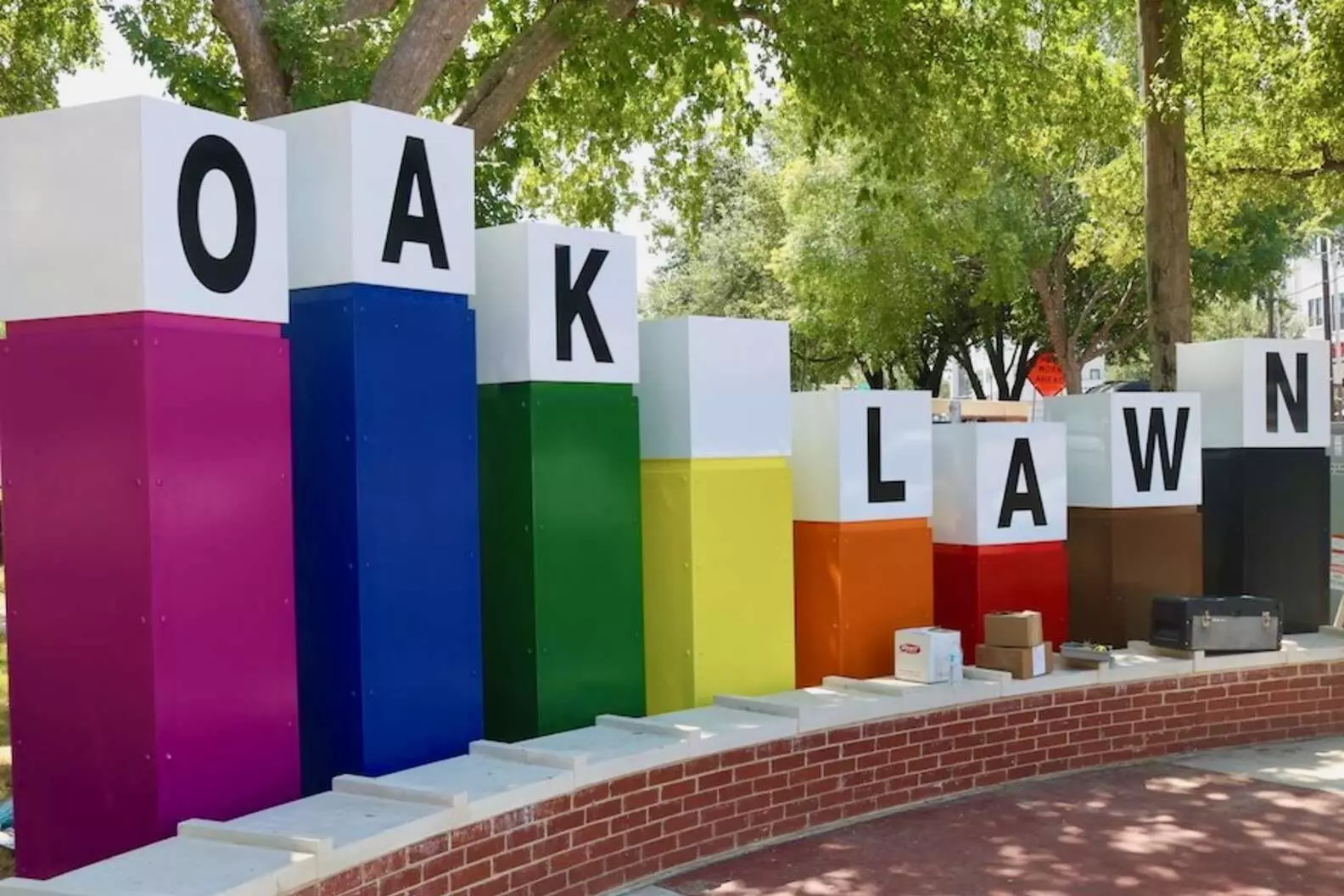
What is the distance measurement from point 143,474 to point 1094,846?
4.44 m

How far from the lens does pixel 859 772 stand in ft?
23.1

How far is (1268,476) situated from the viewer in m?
9.49

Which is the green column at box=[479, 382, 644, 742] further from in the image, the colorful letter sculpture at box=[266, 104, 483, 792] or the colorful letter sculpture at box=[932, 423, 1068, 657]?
the colorful letter sculpture at box=[932, 423, 1068, 657]

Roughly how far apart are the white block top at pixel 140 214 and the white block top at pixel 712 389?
2290 millimetres

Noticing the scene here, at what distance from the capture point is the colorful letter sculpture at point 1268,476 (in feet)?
31.0

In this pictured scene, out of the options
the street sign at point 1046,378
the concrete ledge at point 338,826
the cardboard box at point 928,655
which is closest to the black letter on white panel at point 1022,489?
the cardboard box at point 928,655

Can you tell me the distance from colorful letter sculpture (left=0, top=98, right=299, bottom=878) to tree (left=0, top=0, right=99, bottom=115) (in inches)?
373

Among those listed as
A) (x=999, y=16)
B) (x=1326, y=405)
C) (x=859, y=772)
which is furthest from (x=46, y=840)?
(x=999, y=16)

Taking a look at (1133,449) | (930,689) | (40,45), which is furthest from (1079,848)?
(40,45)

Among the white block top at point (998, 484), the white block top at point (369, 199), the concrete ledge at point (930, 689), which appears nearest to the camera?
the white block top at point (369, 199)

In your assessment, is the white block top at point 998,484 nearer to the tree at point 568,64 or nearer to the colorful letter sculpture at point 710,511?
the colorful letter sculpture at point 710,511

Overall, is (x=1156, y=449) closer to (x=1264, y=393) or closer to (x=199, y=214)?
(x=1264, y=393)

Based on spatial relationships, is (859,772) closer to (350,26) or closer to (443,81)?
(350,26)

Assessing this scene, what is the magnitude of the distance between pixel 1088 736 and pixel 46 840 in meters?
5.39
